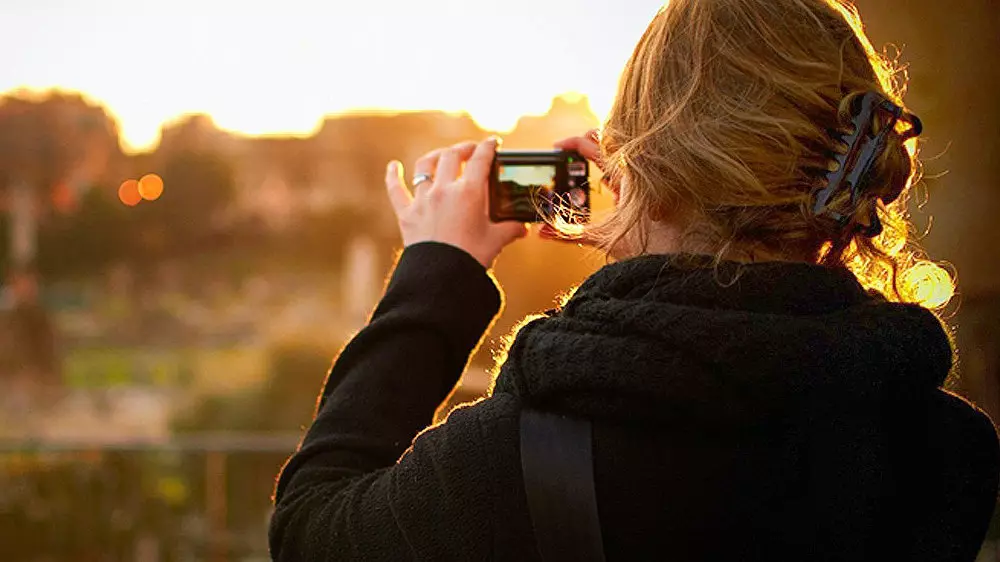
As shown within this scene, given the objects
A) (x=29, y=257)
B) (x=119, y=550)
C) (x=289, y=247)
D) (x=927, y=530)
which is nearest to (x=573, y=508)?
(x=927, y=530)

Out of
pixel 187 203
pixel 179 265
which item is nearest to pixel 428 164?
pixel 187 203

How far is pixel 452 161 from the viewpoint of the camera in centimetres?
79

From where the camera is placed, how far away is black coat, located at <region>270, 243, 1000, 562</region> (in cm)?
51

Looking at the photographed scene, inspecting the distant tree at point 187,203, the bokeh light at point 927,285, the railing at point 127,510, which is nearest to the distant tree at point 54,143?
the distant tree at point 187,203

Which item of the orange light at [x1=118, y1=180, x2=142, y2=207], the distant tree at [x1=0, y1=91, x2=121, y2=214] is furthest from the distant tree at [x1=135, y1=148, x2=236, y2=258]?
the distant tree at [x1=0, y1=91, x2=121, y2=214]

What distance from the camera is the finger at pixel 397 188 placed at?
809mm

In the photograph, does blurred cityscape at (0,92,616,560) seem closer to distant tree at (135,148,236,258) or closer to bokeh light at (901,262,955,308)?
distant tree at (135,148,236,258)

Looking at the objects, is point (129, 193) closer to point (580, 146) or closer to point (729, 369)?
point (580, 146)

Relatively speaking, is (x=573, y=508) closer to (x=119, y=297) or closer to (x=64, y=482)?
(x=64, y=482)

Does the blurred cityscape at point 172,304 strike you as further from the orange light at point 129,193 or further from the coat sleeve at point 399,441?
the coat sleeve at point 399,441

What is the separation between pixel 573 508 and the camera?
1.70 ft

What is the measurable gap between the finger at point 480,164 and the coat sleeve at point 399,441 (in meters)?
0.06

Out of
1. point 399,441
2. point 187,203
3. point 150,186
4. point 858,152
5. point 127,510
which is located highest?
point 858,152

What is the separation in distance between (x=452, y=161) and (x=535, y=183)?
0.07 m
